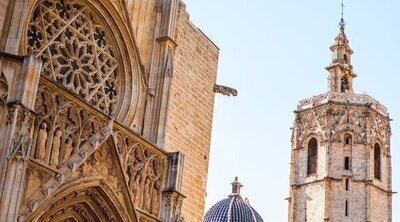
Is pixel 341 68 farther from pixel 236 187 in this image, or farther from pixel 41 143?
pixel 41 143

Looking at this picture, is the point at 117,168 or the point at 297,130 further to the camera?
the point at 297,130

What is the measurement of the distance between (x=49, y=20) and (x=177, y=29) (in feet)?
10.2

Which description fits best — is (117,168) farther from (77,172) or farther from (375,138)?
(375,138)

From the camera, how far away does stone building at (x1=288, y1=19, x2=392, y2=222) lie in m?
36.2

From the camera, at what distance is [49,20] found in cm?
1137

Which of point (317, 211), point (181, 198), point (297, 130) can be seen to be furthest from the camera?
point (297, 130)

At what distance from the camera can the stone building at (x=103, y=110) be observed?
31.6 ft

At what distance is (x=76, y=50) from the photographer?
1173 centimetres

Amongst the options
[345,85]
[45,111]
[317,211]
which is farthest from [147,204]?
[345,85]

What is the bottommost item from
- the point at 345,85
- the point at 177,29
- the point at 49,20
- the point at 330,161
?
the point at 49,20

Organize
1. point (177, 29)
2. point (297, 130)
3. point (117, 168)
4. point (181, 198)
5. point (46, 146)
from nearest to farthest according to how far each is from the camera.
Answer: point (46, 146) → point (117, 168) → point (181, 198) → point (177, 29) → point (297, 130)

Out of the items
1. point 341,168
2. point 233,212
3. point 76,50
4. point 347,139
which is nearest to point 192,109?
point 76,50

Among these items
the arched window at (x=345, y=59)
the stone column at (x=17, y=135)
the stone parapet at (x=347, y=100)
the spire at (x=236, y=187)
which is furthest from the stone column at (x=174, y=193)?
the spire at (x=236, y=187)

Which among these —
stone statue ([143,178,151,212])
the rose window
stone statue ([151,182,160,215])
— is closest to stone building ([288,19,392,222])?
stone statue ([151,182,160,215])
